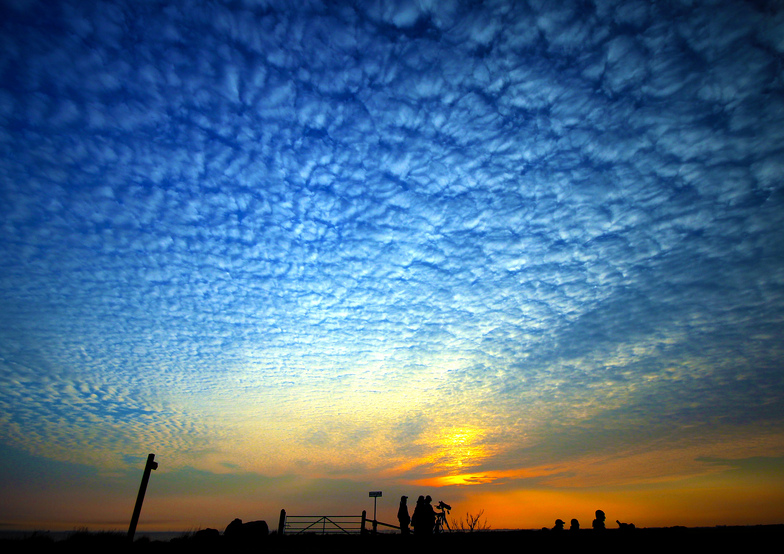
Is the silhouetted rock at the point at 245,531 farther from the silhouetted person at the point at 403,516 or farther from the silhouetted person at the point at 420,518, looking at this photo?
the silhouetted person at the point at 420,518

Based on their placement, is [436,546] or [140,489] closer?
[140,489]

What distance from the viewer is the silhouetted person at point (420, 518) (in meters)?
13.8

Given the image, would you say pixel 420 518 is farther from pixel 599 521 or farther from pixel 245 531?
pixel 245 531

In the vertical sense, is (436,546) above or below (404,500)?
below

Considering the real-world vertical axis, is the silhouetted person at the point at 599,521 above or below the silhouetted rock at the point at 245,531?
above

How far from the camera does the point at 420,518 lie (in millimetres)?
13969

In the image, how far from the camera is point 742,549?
448 inches

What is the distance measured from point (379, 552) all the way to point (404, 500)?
9.74ft

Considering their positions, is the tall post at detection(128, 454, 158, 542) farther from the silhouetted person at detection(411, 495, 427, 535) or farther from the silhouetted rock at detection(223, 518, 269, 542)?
the silhouetted rock at detection(223, 518, 269, 542)

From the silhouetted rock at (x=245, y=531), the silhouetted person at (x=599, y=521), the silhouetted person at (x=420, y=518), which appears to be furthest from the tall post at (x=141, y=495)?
the silhouetted person at (x=599, y=521)

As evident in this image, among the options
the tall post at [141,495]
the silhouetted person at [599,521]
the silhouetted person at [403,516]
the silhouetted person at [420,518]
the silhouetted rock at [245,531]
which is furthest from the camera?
the silhouetted rock at [245,531]

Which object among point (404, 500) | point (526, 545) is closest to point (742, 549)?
point (526, 545)

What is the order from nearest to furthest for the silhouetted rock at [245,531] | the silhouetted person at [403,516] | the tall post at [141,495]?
the tall post at [141,495] < the silhouetted person at [403,516] < the silhouetted rock at [245,531]

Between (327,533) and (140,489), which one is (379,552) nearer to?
(140,489)
